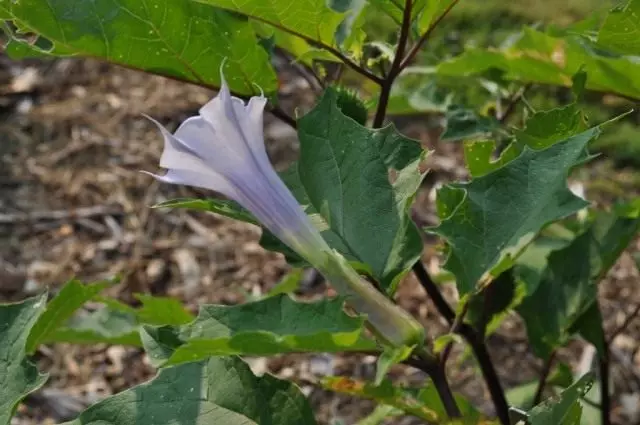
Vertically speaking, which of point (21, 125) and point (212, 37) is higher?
point (212, 37)

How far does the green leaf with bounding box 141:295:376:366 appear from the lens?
854mm

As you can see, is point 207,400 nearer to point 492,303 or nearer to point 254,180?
point 254,180

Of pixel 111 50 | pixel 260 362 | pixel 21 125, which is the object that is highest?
pixel 111 50

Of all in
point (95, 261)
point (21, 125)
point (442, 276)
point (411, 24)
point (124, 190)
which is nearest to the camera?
point (411, 24)

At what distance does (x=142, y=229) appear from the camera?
114 inches

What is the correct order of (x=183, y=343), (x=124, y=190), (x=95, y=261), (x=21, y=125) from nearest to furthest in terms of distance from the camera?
(x=183, y=343), (x=95, y=261), (x=124, y=190), (x=21, y=125)

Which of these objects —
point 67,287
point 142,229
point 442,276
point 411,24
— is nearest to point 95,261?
point 142,229

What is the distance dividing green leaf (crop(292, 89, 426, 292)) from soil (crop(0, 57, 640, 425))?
1.04 meters

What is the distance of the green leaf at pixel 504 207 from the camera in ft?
3.18

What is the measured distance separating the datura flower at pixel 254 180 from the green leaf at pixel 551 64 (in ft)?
1.45

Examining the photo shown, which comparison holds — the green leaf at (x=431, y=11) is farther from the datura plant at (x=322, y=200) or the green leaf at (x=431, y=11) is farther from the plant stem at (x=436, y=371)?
the plant stem at (x=436, y=371)

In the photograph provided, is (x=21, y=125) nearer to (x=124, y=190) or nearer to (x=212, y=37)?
(x=124, y=190)

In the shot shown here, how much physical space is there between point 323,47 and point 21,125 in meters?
2.46

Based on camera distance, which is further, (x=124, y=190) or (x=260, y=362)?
(x=124, y=190)
